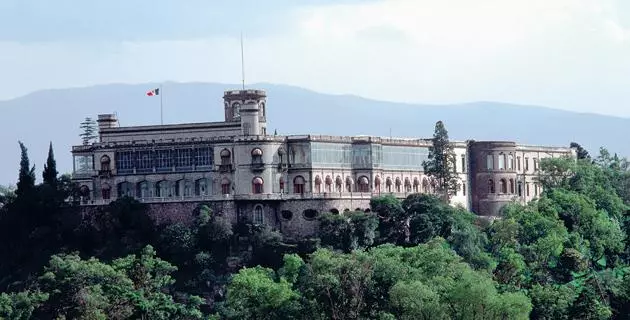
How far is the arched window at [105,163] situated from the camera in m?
139

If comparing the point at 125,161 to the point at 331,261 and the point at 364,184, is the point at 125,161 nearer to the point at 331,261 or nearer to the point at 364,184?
the point at 364,184

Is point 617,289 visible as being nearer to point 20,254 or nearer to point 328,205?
point 328,205

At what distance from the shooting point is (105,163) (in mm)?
139125

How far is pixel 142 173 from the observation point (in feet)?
453

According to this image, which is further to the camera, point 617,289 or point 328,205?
point 328,205

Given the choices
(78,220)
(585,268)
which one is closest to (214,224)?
(78,220)

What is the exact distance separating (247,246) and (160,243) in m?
6.61

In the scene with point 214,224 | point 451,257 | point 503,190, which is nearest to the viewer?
point 451,257

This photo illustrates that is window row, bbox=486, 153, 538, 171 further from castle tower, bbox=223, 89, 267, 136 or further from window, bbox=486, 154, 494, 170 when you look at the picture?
castle tower, bbox=223, 89, 267, 136

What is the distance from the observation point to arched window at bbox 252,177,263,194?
135250 millimetres

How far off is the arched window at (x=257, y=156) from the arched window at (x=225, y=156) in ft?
5.82

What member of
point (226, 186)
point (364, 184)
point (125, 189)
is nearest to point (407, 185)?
point (364, 184)

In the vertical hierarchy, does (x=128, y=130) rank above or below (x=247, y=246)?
above

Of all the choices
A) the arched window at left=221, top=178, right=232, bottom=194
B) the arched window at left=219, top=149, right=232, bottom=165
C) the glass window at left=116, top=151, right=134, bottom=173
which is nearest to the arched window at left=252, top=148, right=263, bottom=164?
the arched window at left=219, top=149, right=232, bottom=165
